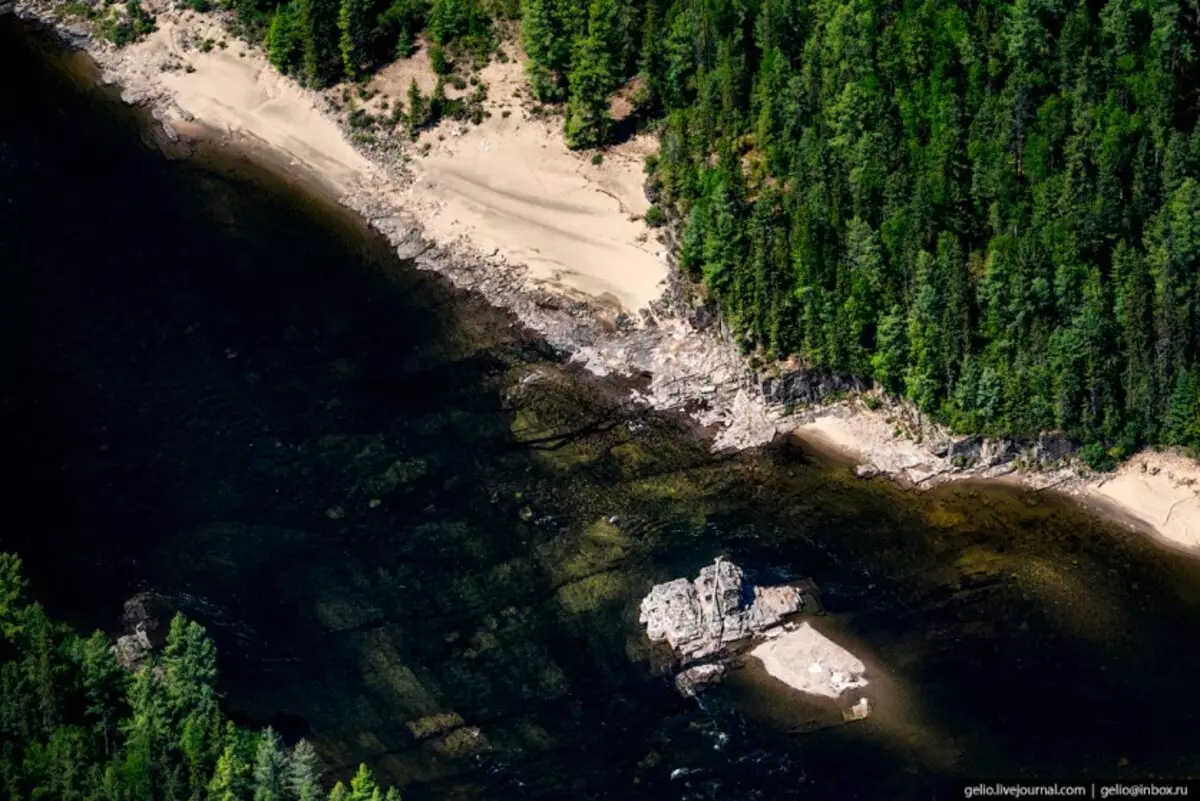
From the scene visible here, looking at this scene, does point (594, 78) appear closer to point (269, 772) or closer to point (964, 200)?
point (964, 200)

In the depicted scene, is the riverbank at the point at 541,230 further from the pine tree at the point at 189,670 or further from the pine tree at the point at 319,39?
the pine tree at the point at 189,670

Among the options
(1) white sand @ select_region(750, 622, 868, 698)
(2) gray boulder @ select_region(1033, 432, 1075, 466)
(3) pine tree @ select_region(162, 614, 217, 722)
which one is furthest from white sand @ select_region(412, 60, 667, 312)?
(3) pine tree @ select_region(162, 614, 217, 722)

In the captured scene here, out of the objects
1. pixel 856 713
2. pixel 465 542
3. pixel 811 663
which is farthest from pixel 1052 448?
pixel 465 542

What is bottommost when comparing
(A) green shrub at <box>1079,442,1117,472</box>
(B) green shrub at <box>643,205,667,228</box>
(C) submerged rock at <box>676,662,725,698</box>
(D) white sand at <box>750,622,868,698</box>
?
(C) submerged rock at <box>676,662,725,698</box>

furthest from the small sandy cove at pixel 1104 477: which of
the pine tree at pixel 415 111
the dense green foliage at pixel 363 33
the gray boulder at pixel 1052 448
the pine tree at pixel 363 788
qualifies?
the dense green foliage at pixel 363 33

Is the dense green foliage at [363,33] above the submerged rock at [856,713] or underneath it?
above

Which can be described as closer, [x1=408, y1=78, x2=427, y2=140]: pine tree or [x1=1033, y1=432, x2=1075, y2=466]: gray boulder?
[x1=1033, y1=432, x2=1075, y2=466]: gray boulder

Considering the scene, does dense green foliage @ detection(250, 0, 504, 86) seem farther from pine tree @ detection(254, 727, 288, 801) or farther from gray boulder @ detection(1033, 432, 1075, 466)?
pine tree @ detection(254, 727, 288, 801)

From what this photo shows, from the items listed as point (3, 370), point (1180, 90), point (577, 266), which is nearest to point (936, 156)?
point (1180, 90)
